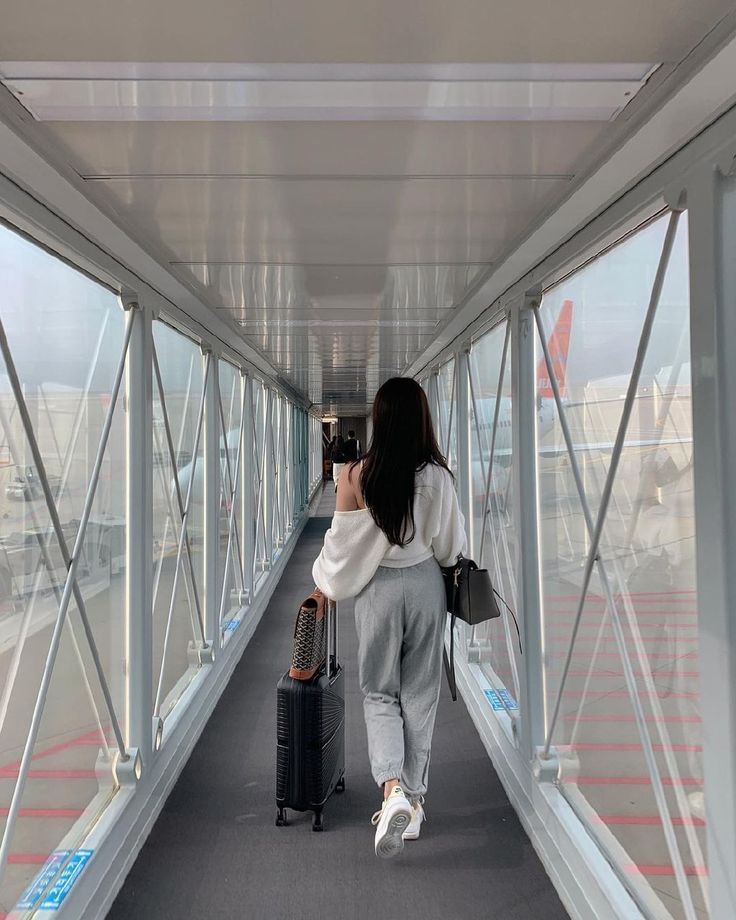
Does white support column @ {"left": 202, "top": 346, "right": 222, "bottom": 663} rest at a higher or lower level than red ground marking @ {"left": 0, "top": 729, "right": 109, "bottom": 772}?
higher

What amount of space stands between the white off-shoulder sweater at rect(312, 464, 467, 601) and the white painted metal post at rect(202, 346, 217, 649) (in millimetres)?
1704

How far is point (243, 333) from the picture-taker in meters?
3.96

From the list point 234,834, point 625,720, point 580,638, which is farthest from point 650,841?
point 234,834

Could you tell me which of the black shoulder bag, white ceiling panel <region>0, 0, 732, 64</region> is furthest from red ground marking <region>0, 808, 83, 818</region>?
white ceiling panel <region>0, 0, 732, 64</region>

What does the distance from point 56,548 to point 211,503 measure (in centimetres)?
206

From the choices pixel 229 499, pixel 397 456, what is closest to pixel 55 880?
pixel 397 456

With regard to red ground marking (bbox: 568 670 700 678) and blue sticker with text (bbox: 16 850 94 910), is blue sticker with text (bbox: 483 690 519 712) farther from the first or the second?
blue sticker with text (bbox: 16 850 94 910)

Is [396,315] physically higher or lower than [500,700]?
higher

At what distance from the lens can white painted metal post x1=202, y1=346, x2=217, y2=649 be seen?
370 centimetres

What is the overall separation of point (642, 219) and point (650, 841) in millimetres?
1535

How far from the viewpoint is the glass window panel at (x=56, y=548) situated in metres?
1.66

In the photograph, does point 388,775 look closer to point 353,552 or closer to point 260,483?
point 353,552

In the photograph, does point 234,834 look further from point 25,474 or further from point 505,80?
point 505,80

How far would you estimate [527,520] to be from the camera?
2514mm
